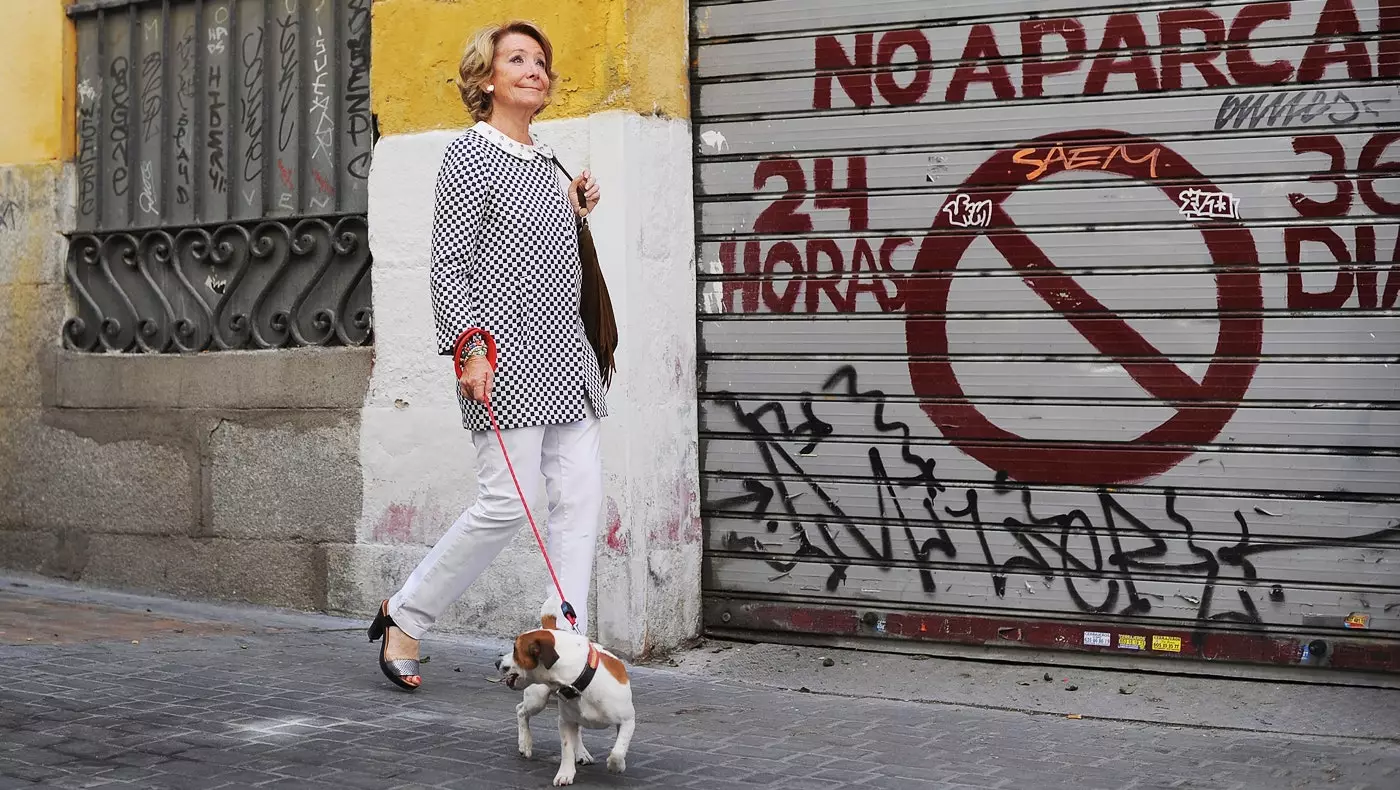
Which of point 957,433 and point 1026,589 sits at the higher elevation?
point 957,433

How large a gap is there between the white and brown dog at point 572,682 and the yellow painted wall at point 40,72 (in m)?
4.77

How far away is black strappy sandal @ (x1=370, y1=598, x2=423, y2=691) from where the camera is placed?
525 cm

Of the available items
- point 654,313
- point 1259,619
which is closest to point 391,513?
point 654,313

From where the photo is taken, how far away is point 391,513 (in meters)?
6.62

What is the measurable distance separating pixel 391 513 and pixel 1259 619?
3.35m

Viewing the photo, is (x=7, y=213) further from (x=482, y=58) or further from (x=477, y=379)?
(x=477, y=379)

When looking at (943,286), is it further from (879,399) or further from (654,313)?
(654,313)

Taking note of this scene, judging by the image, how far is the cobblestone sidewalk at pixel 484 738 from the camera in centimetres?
425

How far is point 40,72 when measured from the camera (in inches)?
303

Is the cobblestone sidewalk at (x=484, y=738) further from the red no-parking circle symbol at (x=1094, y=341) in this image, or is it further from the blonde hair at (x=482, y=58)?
the blonde hair at (x=482, y=58)

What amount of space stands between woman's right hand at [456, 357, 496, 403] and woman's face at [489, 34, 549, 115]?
86 centimetres

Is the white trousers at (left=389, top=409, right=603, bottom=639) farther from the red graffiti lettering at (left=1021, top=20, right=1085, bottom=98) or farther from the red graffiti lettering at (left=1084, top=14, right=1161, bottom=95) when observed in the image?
the red graffiti lettering at (left=1084, top=14, right=1161, bottom=95)

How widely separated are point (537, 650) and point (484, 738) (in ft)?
2.53

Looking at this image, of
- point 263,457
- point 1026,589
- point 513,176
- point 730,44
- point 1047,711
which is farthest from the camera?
point 263,457
